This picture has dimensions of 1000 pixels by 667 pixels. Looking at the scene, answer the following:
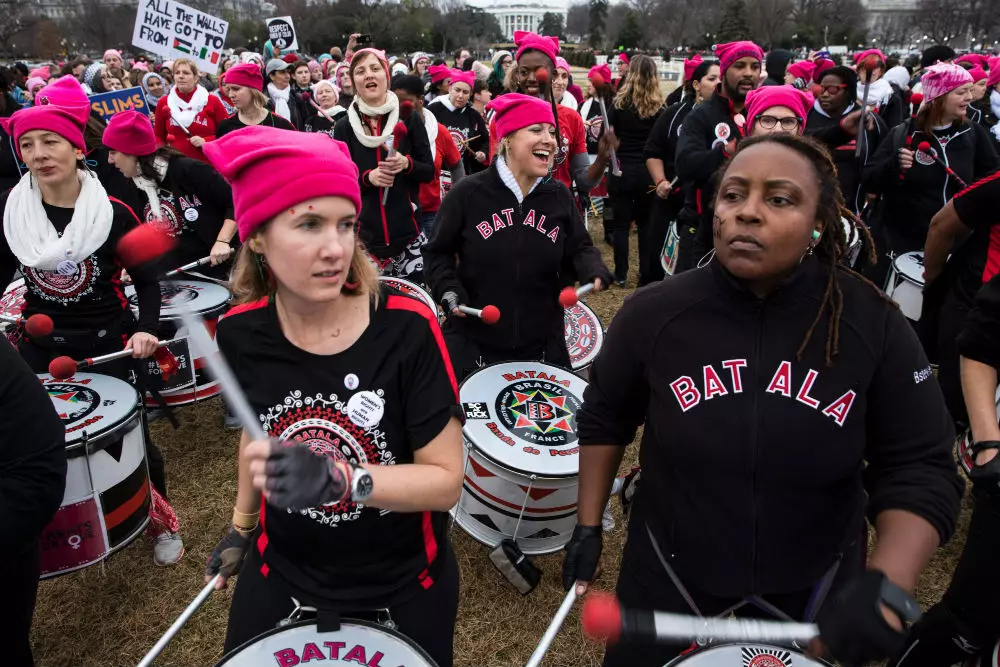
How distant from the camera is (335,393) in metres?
1.89

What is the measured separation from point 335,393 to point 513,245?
6.73ft

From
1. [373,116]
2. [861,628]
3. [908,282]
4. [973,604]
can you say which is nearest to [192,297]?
[373,116]

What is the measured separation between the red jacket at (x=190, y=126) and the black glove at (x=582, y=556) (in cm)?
627

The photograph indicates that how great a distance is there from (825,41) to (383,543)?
58.6m

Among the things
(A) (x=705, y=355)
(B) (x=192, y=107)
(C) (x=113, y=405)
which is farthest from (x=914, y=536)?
(B) (x=192, y=107)

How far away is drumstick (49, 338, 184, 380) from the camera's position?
10.6 ft

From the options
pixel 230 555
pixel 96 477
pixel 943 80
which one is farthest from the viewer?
pixel 943 80

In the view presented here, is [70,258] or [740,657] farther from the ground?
[70,258]

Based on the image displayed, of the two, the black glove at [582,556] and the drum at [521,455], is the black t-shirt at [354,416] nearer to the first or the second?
the black glove at [582,556]

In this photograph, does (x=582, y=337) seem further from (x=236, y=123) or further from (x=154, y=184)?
(x=236, y=123)

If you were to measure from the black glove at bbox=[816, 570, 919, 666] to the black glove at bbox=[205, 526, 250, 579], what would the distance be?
1.80 m

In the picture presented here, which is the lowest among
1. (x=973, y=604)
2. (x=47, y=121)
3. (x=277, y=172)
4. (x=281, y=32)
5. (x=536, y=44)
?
(x=973, y=604)

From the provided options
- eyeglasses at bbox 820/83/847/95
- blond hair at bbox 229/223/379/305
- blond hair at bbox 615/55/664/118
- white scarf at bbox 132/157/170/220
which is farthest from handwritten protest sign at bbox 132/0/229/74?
blond hair at bbox 229/223/379/305

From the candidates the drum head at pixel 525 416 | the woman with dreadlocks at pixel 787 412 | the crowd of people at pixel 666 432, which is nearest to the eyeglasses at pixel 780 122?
the crowd of people at pixel 666 432
